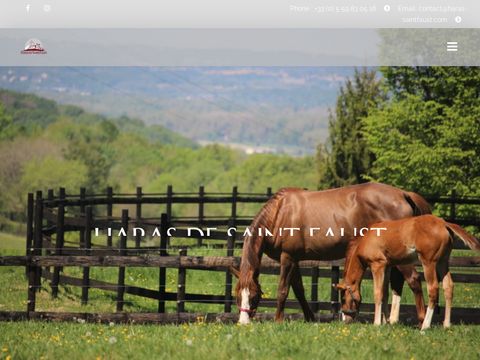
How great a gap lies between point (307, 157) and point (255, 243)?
83.1m

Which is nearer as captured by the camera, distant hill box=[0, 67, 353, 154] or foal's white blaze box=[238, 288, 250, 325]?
foal's white blaze box=[238, 288, 250, 325]

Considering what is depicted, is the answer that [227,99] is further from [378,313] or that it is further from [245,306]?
[378,313]

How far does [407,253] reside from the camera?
10852 mm

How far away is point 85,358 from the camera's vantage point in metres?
8.65

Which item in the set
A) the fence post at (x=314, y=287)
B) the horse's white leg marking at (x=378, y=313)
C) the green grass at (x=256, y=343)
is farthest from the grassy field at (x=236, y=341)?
the fence post at (x=314, y=287)

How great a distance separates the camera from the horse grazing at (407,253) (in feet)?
34.8

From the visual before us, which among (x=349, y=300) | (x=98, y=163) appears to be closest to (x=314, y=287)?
(x=349, y=300)

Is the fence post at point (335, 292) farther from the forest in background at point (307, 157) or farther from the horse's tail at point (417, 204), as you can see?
the forest in background at point (307, 157)

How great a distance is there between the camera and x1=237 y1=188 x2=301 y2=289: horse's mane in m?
11.6

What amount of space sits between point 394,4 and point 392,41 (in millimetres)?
22070

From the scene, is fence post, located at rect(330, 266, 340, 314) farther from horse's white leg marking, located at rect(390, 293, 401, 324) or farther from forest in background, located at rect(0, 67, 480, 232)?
forest in background, located at rect(0, 67, 480, 232)

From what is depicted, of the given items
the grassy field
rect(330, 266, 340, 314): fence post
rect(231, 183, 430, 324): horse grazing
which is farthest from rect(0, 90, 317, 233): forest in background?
the grassy field

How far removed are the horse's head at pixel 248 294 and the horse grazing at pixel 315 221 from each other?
0.97 feet

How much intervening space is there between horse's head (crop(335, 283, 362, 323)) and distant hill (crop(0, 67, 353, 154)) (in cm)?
14819
